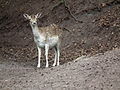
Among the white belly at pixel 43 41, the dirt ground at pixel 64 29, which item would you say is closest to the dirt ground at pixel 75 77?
the dirt ground at pixel 64 29

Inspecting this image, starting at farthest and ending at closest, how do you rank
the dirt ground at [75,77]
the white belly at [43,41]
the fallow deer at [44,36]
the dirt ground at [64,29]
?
the dirt ground at [64,29] < the white belly at [43,41] < the fallow deer at [44,36] < the dirt ground at [75,77]

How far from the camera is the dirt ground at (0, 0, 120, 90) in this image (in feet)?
52.4

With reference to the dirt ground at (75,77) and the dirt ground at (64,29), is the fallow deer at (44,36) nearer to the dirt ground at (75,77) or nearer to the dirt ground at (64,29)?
the dirt ground at (64,29)

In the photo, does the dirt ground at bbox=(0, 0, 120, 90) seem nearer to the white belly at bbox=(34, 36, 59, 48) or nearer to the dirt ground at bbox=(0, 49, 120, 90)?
the dirt ground at bbox=(0, 49, 120, 90)

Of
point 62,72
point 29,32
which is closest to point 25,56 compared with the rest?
point 29,32

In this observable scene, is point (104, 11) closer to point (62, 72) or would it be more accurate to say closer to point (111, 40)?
point (111, 40)

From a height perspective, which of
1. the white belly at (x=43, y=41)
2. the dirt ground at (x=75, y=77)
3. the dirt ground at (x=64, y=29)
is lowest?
the dirt ground at (x=75, y=77)

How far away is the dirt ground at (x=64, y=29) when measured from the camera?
52.4ft

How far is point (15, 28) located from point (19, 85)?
35.8 feet

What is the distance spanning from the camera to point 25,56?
1731 centimetres

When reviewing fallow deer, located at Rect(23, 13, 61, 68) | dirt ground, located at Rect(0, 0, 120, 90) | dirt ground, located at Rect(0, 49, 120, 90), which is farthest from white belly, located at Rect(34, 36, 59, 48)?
dirt ground, located at Rect(0, 49, 120, 90)

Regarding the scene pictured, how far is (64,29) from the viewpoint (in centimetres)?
1944

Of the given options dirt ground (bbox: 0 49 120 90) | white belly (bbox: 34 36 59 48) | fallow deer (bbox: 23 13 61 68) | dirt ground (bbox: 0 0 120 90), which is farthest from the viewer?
dirt ground (bbox: 0 0 120 90)

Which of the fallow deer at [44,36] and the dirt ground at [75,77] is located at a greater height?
the fallow deer at [44,36]
